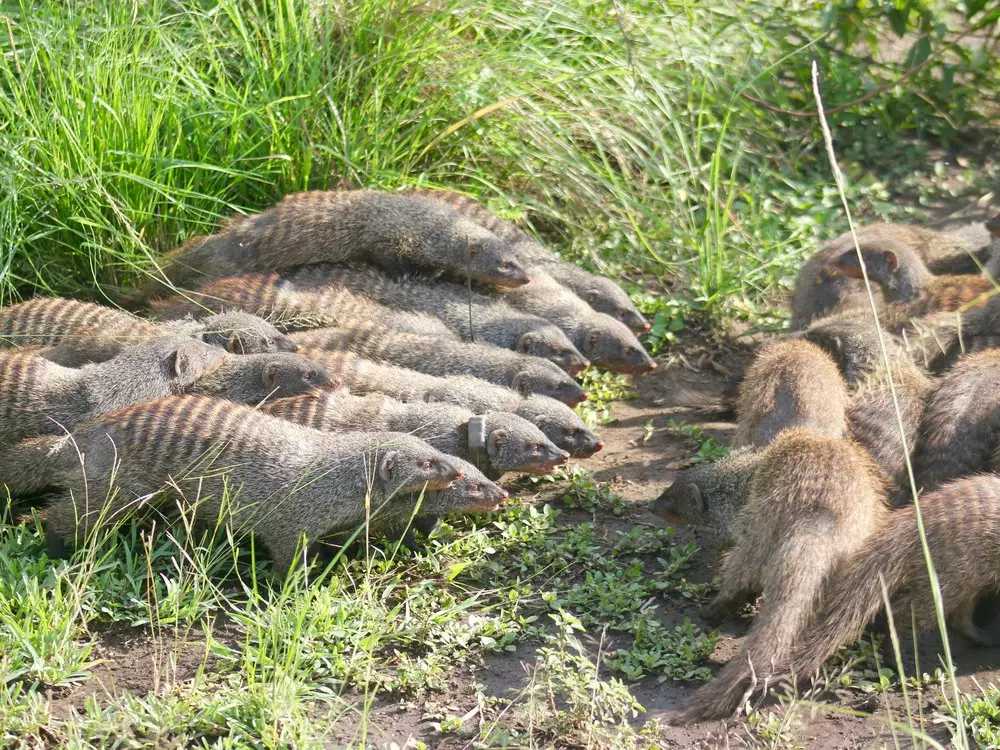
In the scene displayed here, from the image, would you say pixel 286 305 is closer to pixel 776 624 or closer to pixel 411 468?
pixel 411 468

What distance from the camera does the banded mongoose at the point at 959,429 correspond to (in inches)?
142

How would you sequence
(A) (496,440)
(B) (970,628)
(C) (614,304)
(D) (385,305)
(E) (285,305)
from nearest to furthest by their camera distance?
(B) (970,628) < (A) (496,440) < (E) (285,305) < (D) (385,305) < (C) (614,304)

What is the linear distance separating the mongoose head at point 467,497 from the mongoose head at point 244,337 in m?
0.94

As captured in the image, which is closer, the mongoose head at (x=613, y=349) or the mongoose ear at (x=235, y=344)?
the mongoose ear at (x=235, y=344)

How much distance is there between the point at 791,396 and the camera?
3.83 meters

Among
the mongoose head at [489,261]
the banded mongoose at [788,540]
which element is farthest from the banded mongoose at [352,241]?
the banded mongoose at [788,540]

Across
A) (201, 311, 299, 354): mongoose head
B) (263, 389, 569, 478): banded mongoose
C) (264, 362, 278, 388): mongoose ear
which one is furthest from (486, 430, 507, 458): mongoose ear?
(201, 311, 299, 354): mongoose head

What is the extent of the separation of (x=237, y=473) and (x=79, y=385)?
29.1 inches

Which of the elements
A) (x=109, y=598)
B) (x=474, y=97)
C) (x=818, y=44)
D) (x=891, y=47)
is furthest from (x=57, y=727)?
(x=891, y=47)

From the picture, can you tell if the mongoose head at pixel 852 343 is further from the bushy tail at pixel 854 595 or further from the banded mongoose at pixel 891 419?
the bushy tail at pixel 854 595

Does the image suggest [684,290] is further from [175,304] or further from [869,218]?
[175,304]

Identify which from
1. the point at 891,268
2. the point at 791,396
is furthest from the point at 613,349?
the point at 891,268

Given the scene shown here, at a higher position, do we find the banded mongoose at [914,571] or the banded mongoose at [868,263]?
the banded mongoose at [868,263]

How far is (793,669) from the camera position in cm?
296
